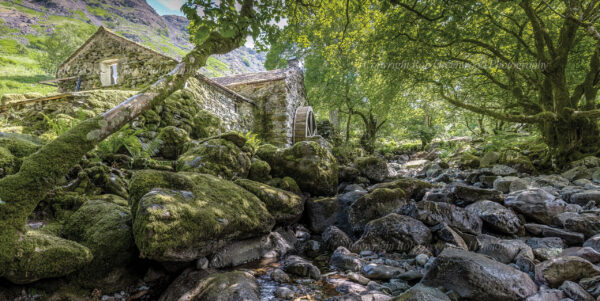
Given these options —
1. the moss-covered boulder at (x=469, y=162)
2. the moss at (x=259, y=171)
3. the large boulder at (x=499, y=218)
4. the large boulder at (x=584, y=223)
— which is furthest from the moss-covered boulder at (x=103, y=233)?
the moss-covered boulder at (x=469, y=162)

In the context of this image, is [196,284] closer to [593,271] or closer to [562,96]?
[593,271]

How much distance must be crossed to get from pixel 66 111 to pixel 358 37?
7963mm

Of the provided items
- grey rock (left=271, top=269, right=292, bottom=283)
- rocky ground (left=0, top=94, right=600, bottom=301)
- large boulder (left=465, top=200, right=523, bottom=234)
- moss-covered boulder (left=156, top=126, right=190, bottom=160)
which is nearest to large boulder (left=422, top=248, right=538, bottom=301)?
rocky ground (left=0, top=94, right=600, bottom=301)

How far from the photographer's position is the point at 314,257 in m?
3.41

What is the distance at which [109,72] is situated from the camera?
33.3 ft

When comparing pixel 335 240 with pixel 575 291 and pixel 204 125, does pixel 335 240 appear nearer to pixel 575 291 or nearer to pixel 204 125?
pixel 575 291

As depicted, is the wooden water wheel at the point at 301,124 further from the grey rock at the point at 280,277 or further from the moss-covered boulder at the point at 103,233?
the moss-covered boulder at the point at 103,233

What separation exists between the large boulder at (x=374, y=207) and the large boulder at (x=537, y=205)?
175cm

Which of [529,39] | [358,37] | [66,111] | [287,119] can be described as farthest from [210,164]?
A: [529,39]

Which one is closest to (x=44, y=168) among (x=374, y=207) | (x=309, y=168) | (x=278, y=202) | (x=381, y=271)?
(x=278, y=202)

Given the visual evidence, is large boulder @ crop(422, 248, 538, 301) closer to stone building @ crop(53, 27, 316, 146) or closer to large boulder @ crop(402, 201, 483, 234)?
large boulder @ crop(402, 201, 483, 234)

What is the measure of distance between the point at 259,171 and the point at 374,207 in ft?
8.73

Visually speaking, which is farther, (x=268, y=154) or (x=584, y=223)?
(x=268, y=154)

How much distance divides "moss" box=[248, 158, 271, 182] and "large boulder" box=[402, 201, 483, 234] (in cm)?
318
